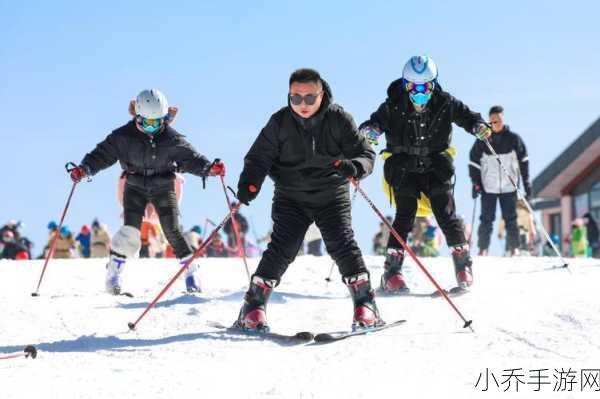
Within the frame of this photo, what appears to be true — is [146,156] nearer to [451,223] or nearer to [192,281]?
[192,281]

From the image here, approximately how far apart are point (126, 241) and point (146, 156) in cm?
82

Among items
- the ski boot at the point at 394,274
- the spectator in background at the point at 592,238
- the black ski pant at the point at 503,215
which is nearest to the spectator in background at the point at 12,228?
the black ski pant at the point at 503,215

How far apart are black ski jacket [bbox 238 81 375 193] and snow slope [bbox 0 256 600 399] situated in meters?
1.05

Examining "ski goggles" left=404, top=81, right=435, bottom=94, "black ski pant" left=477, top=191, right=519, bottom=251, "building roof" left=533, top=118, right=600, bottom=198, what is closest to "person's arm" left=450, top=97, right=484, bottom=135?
"ski goggles" left=404, top=81, right=435, bottom=94

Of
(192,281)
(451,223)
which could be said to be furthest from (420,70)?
(192,281)

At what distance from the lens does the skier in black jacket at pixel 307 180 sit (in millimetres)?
5523

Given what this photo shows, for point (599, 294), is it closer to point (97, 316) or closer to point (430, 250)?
point (97, 316)

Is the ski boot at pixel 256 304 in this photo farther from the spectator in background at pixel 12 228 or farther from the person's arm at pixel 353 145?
the spectator in background at pixel 12 228

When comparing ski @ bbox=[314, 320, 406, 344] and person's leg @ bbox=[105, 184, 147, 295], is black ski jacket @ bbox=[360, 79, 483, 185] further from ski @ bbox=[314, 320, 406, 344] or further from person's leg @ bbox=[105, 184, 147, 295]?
person's leg @ bbox=[105, 184, 147, 295]

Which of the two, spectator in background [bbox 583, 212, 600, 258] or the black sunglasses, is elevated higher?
spectator in background [bbox 583, 212, 600, 258]

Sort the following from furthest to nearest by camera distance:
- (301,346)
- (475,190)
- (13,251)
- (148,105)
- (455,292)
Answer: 1. (13,251)
2. (475,190)
3. (148,105)
4. (455,292)
5. (301,346)

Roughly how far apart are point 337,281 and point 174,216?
6.67ft

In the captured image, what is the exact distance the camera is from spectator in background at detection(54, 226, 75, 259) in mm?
16422

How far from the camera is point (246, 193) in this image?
5496mm
